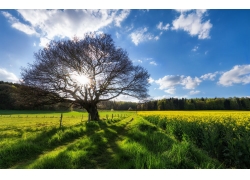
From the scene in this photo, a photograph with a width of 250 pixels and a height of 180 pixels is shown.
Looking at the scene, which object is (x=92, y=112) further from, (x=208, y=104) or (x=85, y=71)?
(x=208, y=104)

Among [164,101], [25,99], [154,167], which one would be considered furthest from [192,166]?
[164,101]

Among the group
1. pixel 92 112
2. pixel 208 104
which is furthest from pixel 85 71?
pixel 208 104

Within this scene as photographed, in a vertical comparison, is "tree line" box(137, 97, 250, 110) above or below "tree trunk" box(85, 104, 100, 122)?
above

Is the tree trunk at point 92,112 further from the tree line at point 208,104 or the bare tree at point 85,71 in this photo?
the tree line at point 208,104

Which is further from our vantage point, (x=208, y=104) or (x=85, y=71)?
(x=208, y=104)

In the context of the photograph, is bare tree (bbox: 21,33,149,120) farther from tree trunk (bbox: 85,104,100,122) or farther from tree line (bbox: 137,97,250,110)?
tree line (bbox: 137,97,250,110)

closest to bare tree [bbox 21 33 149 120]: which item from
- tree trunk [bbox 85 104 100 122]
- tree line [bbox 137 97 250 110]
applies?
tree trunk [bbox 85 104 100 122]

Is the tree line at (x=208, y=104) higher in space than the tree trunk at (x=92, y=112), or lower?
higher

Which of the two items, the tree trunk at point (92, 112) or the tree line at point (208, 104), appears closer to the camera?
the tree trunk at point (92, 112)

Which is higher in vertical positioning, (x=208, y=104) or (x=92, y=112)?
(x=208, y=104)

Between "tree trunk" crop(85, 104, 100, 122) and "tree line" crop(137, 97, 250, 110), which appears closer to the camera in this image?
"tree trunk" crop(85, 104, 100, 122)

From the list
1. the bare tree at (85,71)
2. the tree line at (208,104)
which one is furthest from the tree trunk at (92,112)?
the tree line at (208,104)
